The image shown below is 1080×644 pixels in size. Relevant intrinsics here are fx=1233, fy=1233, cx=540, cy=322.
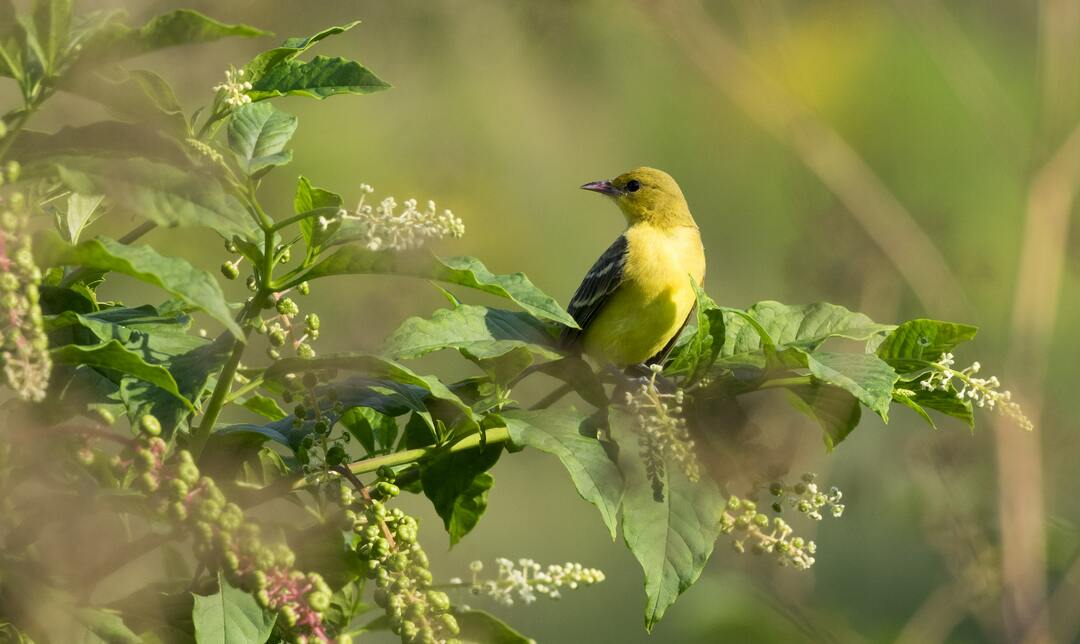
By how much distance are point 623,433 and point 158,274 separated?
0.73 metres

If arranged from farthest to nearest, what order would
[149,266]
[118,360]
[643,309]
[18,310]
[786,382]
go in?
[643,309], [786,382], [118,360], [149,266], [18,310]

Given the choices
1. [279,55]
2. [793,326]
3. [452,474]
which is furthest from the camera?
[793,326]

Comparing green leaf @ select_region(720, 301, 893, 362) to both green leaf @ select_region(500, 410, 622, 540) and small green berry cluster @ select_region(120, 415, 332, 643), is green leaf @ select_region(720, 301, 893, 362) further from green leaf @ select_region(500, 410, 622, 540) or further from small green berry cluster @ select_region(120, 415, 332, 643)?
small green berry cluster @ select_region(120, 415, 332, 643)

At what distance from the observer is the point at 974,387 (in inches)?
74.4

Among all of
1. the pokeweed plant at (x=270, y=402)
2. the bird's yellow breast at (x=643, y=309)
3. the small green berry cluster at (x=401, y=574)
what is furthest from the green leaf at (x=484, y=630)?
the bird's yellow breast at (x=643, y=309)

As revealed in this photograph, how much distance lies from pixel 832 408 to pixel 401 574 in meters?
0.82

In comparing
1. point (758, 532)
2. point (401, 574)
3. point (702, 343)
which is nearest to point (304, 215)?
point (401, 574)

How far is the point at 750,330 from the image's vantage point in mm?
2111

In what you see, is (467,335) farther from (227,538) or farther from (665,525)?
(227,538)

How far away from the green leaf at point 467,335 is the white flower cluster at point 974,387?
62 cm

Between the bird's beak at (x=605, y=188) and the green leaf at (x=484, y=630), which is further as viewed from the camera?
the bird's beak at (x=605, y=188)

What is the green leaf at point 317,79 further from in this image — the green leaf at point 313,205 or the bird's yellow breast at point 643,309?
the bird's yellow breast at point 643,309

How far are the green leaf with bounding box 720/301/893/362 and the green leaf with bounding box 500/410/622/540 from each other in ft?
1.30

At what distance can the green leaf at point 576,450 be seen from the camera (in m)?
1.68
